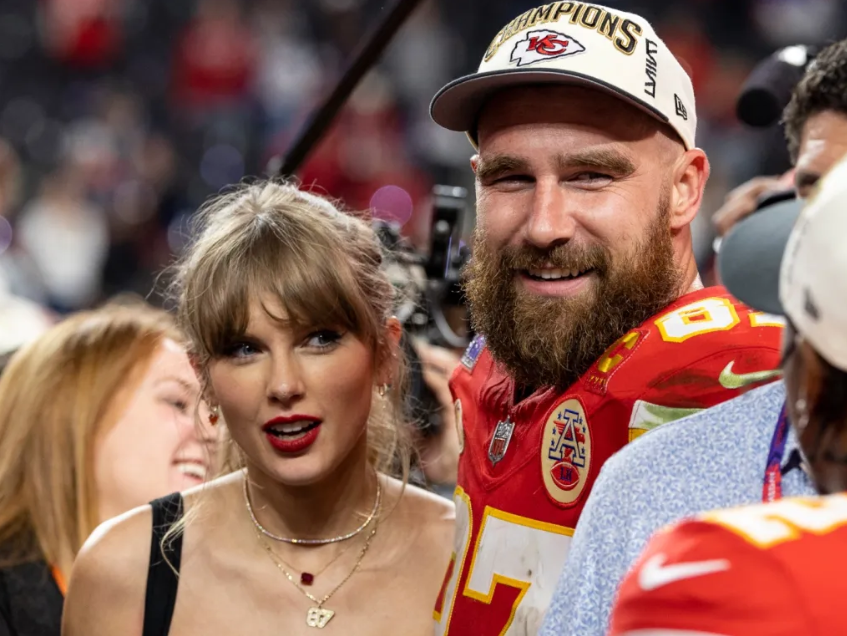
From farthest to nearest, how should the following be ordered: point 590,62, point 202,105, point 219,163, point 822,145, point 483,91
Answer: point 202,105 < point 219,163 < point 483,91 < point 590,62 < point 822,145

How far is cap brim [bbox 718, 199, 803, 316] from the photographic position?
81 cm

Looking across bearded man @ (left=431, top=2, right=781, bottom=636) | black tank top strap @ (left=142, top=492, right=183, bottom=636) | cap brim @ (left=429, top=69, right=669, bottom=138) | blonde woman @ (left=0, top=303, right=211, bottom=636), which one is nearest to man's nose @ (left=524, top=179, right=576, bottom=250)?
bearded man @ (left=431, top=2, right=781, bottom=636)

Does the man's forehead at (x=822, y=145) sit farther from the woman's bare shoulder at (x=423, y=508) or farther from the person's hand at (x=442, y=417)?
the person's hand at (x=442, y=417)

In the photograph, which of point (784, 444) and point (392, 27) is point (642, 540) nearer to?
point (784, 444)

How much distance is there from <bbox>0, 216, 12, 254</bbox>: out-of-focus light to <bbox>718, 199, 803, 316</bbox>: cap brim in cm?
630

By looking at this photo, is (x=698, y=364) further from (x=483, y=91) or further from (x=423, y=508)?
(x=423, y=508)

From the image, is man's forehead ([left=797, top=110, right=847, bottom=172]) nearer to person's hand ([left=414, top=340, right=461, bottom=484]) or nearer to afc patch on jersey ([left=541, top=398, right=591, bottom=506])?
afc patch on jersey ([left=541, top=398, right=591, bottom=506])

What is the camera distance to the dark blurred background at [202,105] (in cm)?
672

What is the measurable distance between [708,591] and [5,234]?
21.6 ft

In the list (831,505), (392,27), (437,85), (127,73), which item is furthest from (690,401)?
(127,73)

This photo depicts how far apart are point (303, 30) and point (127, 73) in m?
1.13

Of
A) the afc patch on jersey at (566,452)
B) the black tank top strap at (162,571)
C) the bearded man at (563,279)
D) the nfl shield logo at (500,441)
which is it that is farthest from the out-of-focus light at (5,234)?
the afc patch on jersey at (566,452)

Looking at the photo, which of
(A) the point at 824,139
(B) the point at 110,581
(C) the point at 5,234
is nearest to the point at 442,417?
(B) the point at 110,581

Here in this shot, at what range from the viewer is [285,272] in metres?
1.80
